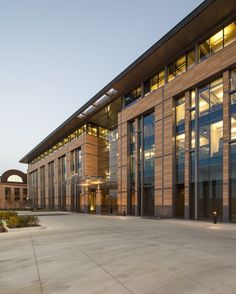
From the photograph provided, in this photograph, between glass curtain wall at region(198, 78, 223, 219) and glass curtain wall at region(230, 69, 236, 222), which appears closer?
glass curtain wall at region(230, 69, 236, 222)

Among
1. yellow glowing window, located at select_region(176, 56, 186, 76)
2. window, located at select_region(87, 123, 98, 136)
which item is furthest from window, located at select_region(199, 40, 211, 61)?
window, located at select_region(87, 123, 98, 136)

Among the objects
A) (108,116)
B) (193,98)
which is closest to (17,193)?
(108,116)

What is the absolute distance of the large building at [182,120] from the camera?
2573cm

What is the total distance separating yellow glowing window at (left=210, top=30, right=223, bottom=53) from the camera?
1067 inches

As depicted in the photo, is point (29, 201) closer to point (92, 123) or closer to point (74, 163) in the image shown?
point (74, 163)

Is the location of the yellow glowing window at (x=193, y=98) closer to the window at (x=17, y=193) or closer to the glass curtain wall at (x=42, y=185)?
the glass curtain wall at (x=42, y=185)

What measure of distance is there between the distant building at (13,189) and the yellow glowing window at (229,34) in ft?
318

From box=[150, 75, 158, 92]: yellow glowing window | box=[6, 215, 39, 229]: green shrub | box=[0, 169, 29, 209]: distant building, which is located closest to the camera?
box=[6, 215, 39, 229]: green shrub

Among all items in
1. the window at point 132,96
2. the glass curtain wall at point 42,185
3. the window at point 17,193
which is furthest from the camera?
the window at point 17,193

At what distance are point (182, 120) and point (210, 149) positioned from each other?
513cm

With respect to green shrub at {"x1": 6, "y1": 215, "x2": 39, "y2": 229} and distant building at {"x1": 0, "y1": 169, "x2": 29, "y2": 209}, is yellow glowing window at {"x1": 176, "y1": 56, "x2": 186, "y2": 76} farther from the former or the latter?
distant building at {"x1": 0, "y1": 169, "x2": 29, "y2": 209}

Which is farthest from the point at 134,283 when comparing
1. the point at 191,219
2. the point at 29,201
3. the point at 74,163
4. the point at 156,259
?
the point at 29,201

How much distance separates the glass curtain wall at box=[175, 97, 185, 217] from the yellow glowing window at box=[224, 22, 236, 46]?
7.25 metres

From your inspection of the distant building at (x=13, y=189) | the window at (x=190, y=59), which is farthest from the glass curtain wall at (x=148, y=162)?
the distant building at (x=13, y=189)
